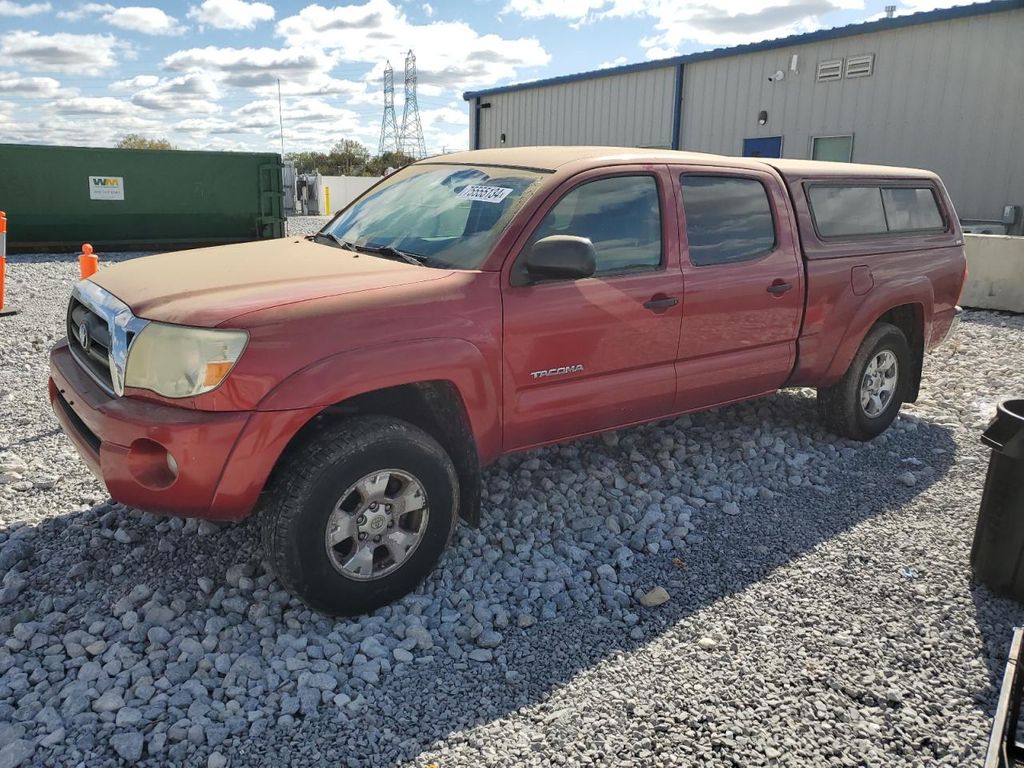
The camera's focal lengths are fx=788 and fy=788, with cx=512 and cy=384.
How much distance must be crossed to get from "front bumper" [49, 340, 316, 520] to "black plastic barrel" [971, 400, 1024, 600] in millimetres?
2973

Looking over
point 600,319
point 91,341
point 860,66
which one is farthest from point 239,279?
point 860,66

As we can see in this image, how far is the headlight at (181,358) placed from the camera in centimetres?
281

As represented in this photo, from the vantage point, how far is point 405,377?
121 inches

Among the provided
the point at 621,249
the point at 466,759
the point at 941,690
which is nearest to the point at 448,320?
the point at 621,249

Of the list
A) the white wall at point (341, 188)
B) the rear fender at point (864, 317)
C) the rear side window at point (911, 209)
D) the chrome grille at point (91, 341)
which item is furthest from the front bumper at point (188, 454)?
the white wall at point (341, 188)

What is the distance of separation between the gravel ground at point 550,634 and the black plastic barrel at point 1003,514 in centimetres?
11

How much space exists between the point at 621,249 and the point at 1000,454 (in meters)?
1.92

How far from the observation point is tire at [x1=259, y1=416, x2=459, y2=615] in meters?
2.94

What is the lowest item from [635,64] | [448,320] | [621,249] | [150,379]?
[150,379]

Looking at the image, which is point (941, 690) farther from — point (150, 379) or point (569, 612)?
point (150, 379)

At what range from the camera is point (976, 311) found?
10.5m

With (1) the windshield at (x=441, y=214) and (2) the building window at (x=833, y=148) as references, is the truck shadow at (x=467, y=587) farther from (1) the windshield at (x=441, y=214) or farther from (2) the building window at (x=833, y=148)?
(2) the building window at (x=833, y=148)

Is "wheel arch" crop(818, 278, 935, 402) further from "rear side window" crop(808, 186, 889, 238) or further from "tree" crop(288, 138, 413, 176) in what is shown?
"tree" crop(288, 138, 413, 176)

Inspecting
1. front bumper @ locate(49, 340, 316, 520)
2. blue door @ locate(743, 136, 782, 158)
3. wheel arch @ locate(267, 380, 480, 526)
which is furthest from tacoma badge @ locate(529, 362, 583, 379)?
blue door @ locate(743, 136, 782, 158)
